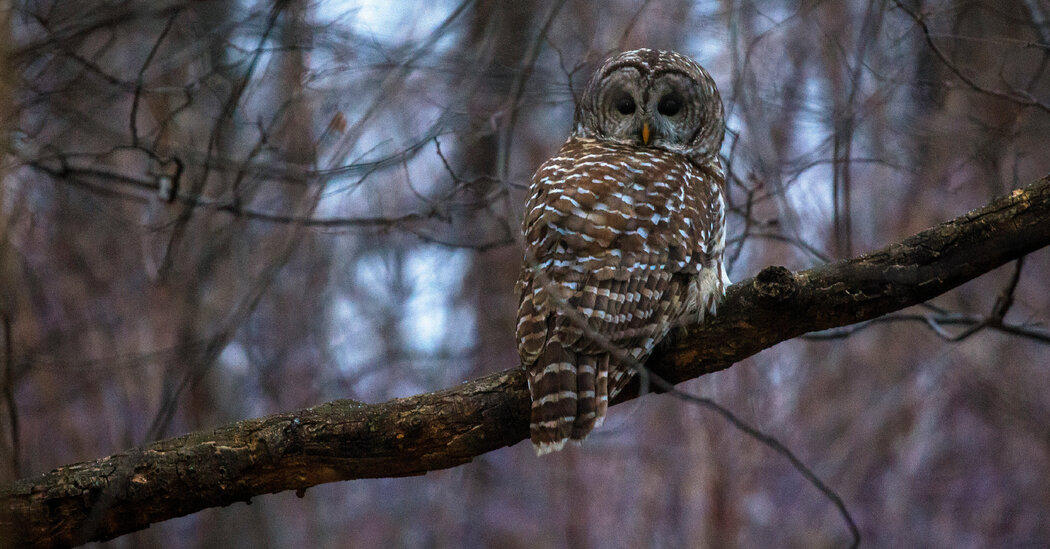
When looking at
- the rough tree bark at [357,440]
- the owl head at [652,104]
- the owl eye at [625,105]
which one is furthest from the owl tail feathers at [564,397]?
the owl eye at [625,105]

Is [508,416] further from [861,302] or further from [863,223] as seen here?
[863,223]

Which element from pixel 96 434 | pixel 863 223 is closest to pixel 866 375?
pixel 863 223

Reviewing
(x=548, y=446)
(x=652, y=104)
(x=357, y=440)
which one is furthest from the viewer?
(x=652, y=104)

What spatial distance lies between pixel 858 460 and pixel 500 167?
711 cm

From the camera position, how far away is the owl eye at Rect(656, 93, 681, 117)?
4656 millimetres

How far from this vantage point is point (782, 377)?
8.94m

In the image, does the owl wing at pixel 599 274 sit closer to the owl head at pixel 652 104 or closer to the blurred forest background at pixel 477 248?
the blurred forest background at pixel 477 248

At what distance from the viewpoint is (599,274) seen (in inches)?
134

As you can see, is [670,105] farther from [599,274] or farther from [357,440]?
[357,440]

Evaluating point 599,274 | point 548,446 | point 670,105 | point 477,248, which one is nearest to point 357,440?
point 548,446

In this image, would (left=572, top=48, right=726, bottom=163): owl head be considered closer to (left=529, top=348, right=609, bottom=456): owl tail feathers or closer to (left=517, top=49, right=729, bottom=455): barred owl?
(left=517, top=49, right=729, bottom=455): barred owl

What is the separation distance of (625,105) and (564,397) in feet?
6.80

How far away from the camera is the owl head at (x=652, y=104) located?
14.9 feet

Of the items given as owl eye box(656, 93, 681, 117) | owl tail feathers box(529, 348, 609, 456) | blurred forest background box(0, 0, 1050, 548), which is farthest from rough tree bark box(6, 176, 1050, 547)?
owl eye box(656, 93, 681, 117)
